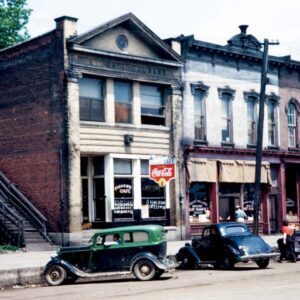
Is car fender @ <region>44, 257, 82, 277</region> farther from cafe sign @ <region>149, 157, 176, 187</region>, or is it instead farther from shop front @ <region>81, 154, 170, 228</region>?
shop front @ <region>81, 154, 170, 228</region>

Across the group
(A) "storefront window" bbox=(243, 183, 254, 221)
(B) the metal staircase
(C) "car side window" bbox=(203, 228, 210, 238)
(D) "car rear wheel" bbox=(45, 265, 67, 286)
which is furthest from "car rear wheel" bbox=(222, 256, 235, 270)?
(A) "storefront window" bbox=(243, 183, 254, 221)

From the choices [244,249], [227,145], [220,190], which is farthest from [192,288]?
[227,145]

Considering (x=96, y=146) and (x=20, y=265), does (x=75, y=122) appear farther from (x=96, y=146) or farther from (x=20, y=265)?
(x=20, y=265)

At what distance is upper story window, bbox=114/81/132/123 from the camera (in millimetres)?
30781

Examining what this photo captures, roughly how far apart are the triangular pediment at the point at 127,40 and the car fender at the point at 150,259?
40.6 feet

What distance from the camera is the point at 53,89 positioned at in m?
29.2

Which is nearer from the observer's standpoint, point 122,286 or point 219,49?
point 122,286

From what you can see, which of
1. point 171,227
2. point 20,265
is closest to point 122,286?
point 20,265

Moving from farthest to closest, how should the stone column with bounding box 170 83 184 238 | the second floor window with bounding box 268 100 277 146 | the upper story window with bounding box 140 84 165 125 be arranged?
the second floor window with bounding box 268 100 277 146, the stone column with bounding box 170 83 184 238, the upper story window with bounding box 140 84 165 125

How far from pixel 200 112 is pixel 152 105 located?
309 centimetres

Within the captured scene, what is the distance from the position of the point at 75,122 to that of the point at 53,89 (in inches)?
69.0

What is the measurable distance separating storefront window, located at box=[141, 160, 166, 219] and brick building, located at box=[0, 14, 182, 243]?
5 cm

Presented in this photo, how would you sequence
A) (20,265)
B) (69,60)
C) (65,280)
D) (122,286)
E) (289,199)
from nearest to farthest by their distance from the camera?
(122,286), (65,280), (20,265), (69,60), (289,199)

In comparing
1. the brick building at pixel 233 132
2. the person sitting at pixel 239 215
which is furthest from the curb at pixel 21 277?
the person sitting at pixel 239 215
